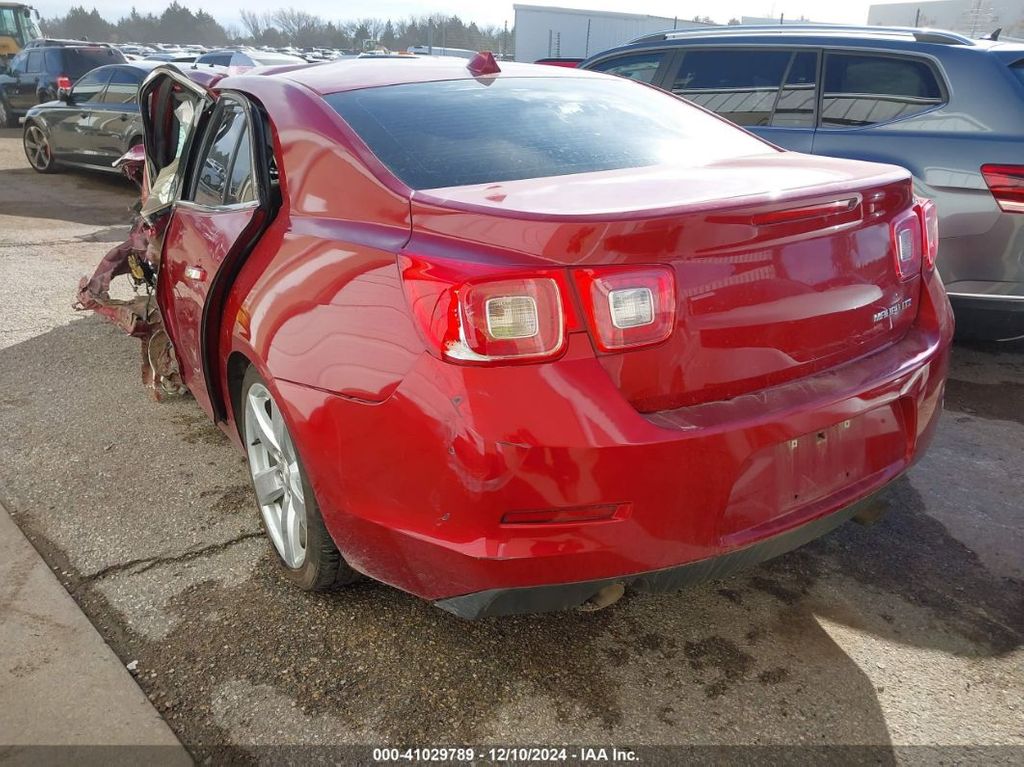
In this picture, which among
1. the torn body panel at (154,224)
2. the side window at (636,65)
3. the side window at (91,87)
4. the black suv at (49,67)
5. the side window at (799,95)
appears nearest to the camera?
the torn body panel at (154,224)

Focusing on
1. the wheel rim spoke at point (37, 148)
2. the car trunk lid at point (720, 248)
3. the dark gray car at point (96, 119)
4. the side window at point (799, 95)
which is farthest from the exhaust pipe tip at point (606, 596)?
the wheel rim spoke at point (37, 148)

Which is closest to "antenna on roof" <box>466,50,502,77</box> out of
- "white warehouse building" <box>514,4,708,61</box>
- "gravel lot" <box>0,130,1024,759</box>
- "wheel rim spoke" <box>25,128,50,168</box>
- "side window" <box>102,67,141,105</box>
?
"gravel lot" <box>0,130,1024,759</box>

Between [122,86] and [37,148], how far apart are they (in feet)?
8.60

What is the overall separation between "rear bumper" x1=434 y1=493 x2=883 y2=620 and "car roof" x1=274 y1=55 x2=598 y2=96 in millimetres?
1593

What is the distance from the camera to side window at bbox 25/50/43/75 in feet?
52.7

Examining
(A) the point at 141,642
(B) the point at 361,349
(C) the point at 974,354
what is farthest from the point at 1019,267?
(A) the point at 141,642

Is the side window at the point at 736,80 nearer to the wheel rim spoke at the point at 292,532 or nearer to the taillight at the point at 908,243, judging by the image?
the taillight at the point at 908,243

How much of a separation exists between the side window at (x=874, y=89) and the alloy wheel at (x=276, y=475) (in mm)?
3537

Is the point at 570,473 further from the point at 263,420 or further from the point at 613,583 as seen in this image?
the point at 263,420

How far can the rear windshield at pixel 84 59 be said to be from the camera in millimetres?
15430

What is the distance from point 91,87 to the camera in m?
10.6

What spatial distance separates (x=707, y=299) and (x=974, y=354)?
3.63 meters

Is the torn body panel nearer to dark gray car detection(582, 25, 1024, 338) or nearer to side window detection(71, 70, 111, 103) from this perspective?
dark gray car detection(582, 25, 1024, 338)

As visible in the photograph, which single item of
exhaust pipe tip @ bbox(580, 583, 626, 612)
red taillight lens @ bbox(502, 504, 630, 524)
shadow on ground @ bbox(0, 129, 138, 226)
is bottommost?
shadow on ground @ bbox(0, 129, 138, 226)
